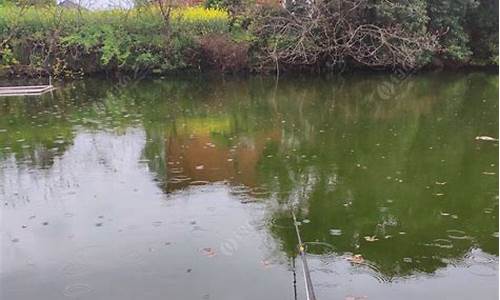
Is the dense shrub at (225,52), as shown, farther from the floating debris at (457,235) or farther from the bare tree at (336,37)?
the floating debris at (457,235)

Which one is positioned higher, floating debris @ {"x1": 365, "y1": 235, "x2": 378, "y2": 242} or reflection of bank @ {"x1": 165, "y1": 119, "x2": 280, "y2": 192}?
reflection of bank @ {"x1": 165, "y1": 119, "x2": 280, "y2": 192}

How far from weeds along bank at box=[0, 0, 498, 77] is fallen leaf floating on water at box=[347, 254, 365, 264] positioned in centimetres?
1567

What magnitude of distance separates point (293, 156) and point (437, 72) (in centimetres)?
1492

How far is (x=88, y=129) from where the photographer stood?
37.4 ft

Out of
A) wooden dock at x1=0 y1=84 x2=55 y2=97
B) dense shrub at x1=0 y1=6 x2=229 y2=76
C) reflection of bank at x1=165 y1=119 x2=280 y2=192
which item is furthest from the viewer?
dense shrub at x1=0 y1=6 x2=229 y2=76

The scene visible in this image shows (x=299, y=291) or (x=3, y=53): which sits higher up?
(x=3, y=53)

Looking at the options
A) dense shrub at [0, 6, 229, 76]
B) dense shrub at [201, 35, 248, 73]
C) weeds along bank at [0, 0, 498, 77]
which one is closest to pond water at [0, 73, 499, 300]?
weeds along bank at [0, 0, 498, 77]

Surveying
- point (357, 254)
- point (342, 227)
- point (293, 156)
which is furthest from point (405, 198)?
point (293, 156)

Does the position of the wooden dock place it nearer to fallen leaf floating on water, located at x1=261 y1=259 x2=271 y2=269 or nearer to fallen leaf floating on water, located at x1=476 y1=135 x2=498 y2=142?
fallen leaf floating on water, located at x1=476 y1=135 x2=498 y2=142

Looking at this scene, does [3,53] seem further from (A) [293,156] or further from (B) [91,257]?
(B) [91,257]

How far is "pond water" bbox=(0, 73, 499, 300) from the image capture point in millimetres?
4820

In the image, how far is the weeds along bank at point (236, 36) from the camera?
2012cm

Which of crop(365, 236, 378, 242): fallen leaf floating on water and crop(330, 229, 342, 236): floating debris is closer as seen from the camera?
crop(365, 236, 378, 242): fallen leaf floating on water

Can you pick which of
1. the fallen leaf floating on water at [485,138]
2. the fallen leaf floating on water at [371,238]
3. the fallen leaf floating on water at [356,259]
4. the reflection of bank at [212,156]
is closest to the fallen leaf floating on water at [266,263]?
the fallen leaf floating on water at [356,259]
